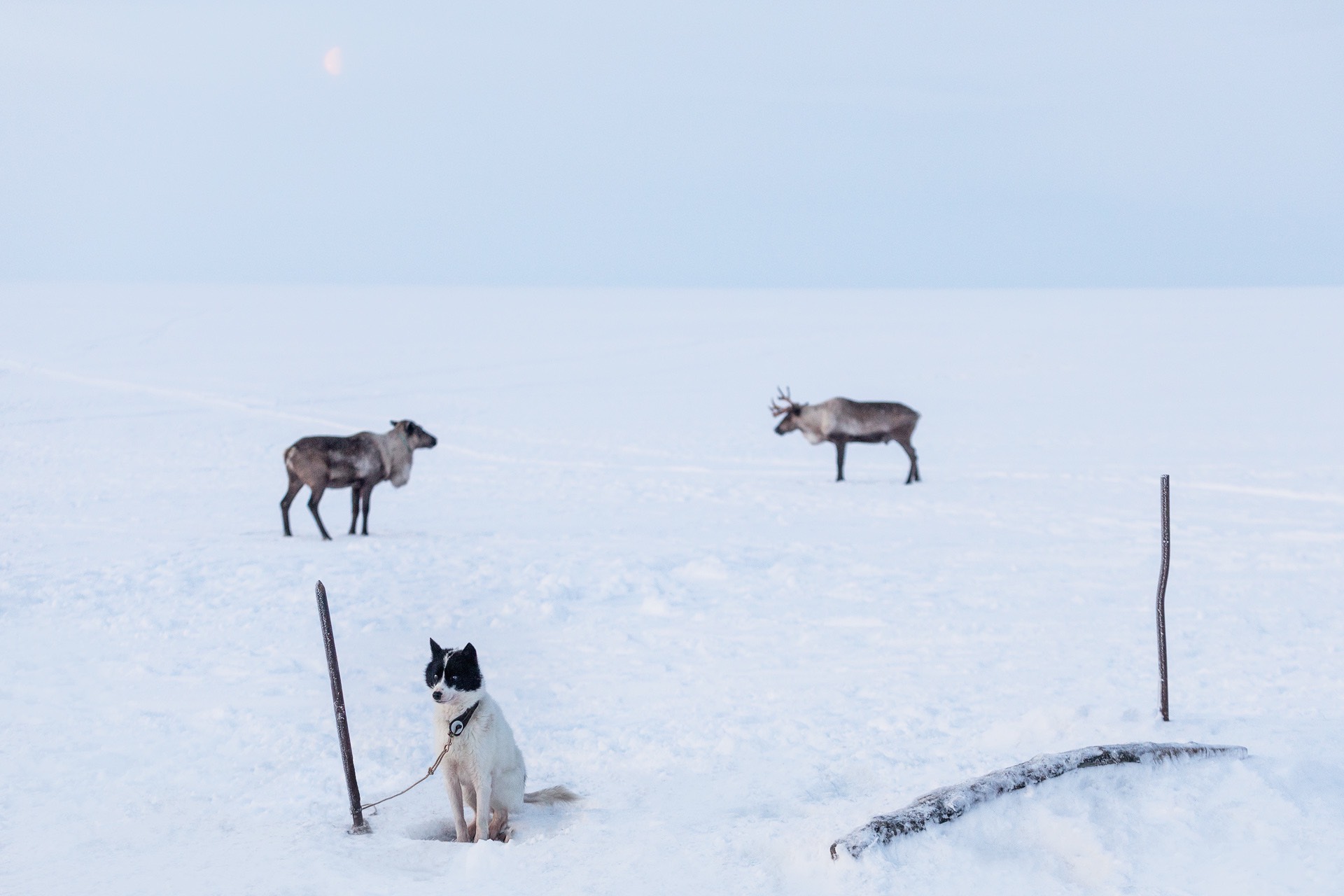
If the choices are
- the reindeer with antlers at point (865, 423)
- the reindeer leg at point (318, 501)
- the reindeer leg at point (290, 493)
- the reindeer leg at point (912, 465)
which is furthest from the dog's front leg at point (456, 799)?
the reindeer with antlers at point (865, 423)

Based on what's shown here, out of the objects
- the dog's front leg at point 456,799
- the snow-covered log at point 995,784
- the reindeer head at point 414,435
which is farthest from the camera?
the reindeer head at point 414,435

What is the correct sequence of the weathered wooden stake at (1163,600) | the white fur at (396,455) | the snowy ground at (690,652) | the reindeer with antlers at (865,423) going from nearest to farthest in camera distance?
the snowy ground at (690,652)
the weathered wooden stake at (1163,600)
the white fur at (396,455)
the reindeer with antlers at (865,423)

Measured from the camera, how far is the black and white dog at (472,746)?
210 inches

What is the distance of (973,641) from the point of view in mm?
9188

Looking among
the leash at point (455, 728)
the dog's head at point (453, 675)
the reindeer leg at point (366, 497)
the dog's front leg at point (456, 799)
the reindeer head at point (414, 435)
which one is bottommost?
the dog's front leg at point (456, 799)

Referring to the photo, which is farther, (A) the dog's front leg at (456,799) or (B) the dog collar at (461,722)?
(A) the dog's front leg at (456,799)

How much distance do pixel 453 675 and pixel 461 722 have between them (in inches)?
8.9

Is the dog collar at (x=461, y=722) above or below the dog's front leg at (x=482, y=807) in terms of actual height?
above

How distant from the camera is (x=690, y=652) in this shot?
9.02 m

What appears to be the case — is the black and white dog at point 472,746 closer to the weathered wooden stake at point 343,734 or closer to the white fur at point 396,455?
the weathered wooden stake at point 343,734

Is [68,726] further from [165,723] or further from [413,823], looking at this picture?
[413,823]

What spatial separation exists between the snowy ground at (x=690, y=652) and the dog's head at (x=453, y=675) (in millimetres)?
669

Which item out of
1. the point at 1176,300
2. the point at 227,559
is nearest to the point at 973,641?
the point at 227,559

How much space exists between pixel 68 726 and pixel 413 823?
270cm
